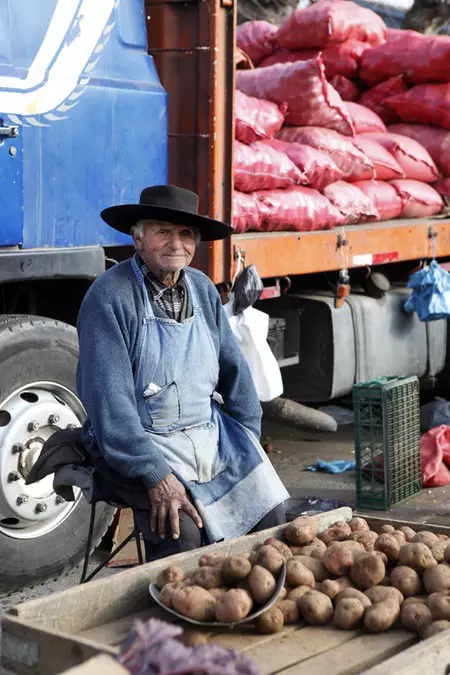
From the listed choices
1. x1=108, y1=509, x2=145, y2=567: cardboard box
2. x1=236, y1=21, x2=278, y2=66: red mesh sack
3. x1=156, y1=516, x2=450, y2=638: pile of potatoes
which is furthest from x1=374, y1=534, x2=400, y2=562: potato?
x1=236, y1=21, x2=278, y2=66: red mesh sack

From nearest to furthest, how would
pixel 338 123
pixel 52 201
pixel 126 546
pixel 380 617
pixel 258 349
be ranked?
1. pixel 380 617
2. pixel 52 201
3. pixel 126 546
4. pixel 258 349
5. pixel 338 123

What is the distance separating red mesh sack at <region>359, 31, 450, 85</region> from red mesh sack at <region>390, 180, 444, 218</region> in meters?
0.82

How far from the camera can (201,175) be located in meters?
5.03

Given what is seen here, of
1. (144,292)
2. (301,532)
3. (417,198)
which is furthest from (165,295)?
(417,198)

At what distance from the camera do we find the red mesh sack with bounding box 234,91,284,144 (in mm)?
5984

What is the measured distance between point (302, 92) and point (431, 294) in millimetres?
1541

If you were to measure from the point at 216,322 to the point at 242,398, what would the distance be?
0.28m

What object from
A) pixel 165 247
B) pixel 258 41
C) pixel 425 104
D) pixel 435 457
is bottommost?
pixel 435 457

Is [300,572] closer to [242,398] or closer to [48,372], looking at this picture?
[242,398]

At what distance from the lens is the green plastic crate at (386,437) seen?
227 inches

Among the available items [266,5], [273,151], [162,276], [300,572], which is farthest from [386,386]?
[266,5]

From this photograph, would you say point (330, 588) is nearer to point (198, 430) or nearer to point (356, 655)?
point (356, 655)

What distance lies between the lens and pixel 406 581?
2.86 meters

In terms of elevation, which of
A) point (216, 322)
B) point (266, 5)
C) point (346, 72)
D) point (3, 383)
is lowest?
point (3, 383)
